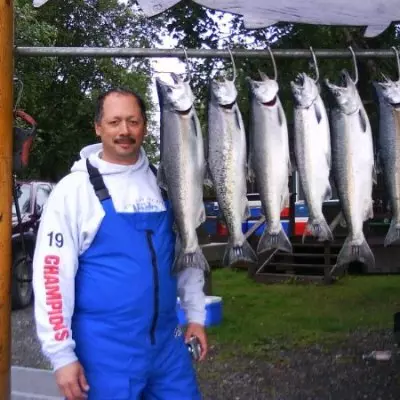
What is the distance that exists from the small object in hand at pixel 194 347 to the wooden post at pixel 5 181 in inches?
Answer: 31.6

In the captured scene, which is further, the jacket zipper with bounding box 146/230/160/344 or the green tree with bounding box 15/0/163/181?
the green tree with bounding box 15/0/163/181

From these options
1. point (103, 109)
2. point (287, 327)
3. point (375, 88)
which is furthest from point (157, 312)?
point (287, 327)

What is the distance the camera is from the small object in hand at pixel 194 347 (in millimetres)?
3182

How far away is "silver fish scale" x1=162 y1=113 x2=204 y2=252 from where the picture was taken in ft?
9.46

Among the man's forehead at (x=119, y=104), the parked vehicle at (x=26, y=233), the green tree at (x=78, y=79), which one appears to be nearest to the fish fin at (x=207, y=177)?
the man's forehead at (x=119, y=104)

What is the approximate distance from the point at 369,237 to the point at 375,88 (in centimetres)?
746

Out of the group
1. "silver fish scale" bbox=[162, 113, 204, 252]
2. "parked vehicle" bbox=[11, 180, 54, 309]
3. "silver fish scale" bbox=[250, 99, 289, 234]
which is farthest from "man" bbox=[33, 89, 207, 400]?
"parked vehicle" bbox=[11, 180, 54, 309]

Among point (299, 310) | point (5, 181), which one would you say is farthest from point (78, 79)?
point (5, 181)

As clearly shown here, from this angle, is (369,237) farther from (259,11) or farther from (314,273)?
(259,11)

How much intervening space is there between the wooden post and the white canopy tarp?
0.22 metres

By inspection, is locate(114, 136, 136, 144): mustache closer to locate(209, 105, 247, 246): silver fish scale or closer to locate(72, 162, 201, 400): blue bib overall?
locate(72, 162, 201, 400): blue bib overall

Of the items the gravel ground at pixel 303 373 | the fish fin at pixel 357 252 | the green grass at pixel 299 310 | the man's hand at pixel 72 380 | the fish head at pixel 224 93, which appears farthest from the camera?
the green grass at pixel 299 310

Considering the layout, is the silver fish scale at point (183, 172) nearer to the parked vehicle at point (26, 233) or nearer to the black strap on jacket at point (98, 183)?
the black strap on jacket at point (98, 183)

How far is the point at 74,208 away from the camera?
279 cm
